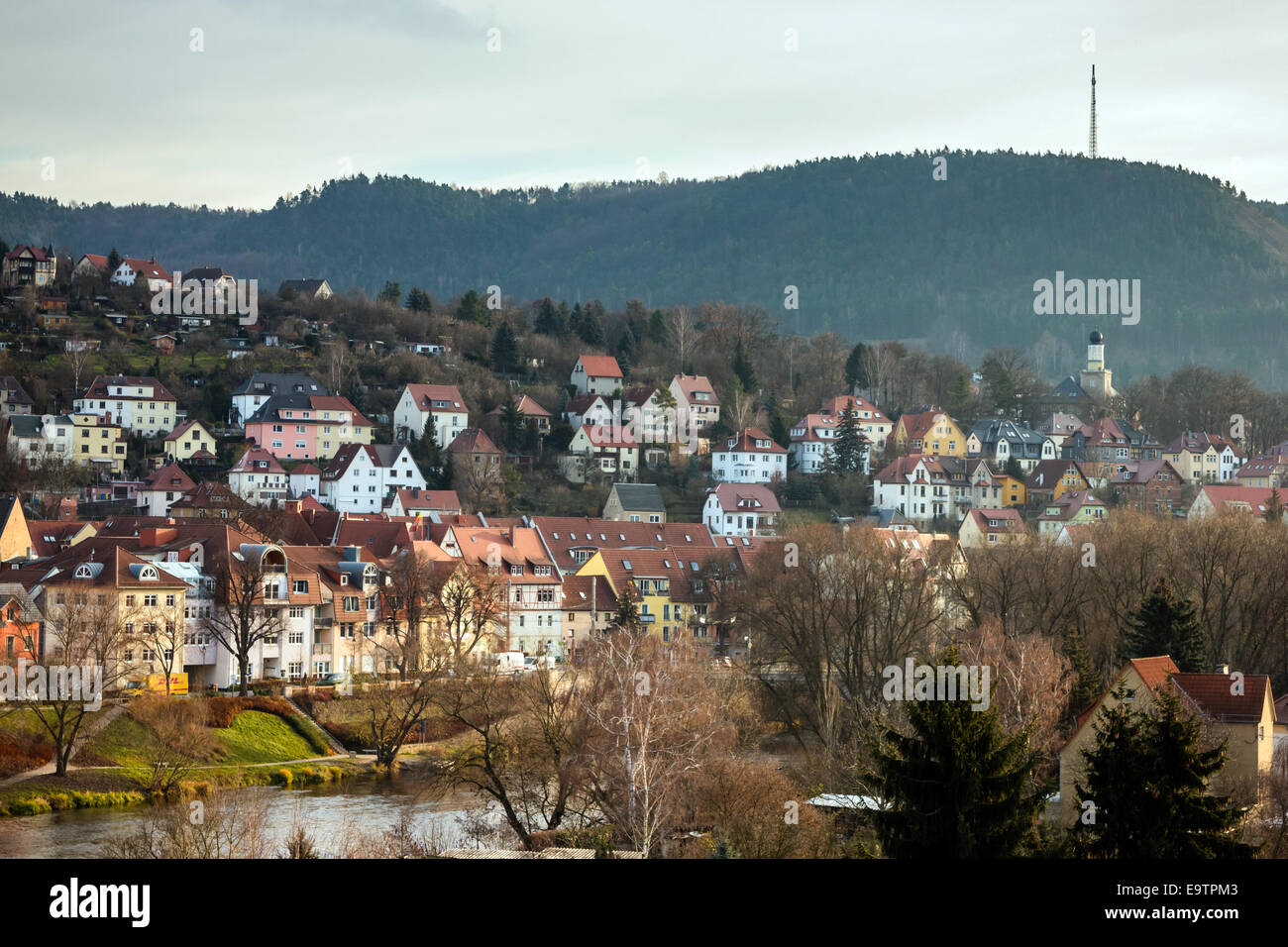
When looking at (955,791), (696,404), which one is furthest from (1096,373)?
(955,791)

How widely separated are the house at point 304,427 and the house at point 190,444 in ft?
9.27

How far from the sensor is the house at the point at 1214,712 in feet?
102

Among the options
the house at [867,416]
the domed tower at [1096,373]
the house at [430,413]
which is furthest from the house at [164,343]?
the domed tower at [1096,373]

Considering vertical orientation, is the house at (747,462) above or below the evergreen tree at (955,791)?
above

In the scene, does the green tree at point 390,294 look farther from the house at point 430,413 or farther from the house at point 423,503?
the house at point 423,503

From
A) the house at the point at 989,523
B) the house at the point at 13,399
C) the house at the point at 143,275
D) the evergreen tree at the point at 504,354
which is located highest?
the house at the point at 143,275

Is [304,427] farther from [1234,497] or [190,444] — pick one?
[1234,497]

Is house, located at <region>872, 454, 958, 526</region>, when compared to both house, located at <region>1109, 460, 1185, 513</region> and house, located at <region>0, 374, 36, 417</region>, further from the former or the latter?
house, located at <region>0, 374, 36, 417</region>

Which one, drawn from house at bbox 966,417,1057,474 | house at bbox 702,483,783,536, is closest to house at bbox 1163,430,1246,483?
house at bbox 966,417,1057,474

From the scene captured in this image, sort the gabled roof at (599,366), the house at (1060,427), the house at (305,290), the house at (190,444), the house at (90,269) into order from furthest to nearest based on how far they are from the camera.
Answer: the house at (305,290)
the house at (90,269)
the house at (1060,427)
the gabled roof at (599,366)
the house at (190,444)

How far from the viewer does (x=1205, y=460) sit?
385 ft

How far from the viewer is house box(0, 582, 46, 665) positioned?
4581cm

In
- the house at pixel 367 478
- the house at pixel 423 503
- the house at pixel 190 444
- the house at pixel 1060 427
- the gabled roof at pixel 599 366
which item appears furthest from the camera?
the house at pixel 1060 427

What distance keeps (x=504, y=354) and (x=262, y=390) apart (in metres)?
23.0
